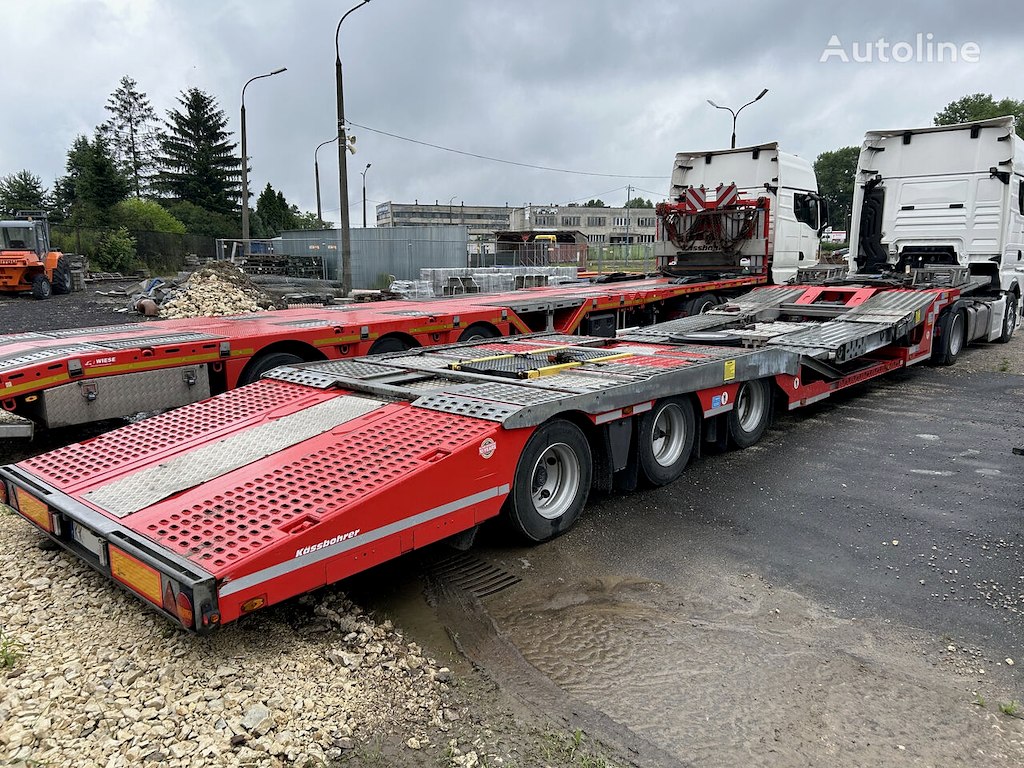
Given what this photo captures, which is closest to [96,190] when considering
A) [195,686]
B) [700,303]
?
[700,303]

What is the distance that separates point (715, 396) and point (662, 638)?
301cm

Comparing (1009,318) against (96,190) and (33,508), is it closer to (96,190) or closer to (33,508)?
(33,508)

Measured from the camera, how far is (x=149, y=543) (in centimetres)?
349

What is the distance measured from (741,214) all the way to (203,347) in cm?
1082

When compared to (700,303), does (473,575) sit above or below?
below

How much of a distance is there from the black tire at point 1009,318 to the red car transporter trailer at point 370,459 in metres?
8.36

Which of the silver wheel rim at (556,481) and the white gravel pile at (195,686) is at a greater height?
the silver wheel rim at (556,481)

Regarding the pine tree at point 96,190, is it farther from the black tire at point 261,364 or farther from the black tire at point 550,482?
the black tire at point 550,482

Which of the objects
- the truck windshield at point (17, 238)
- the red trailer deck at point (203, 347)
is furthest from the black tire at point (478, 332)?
the truck windshield at point (17, 238)

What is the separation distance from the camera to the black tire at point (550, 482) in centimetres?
464

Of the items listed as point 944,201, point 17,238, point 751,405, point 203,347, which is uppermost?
point 944,201

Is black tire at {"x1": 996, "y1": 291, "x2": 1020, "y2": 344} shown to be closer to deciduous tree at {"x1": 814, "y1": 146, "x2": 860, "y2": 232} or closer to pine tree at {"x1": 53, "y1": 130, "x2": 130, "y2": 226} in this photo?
pine tree at {"x1": 53, "y1": 130, "x2": 130, "y2": 226}

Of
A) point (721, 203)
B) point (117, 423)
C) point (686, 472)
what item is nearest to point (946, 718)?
point (686, 472)

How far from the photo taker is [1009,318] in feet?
45.4
